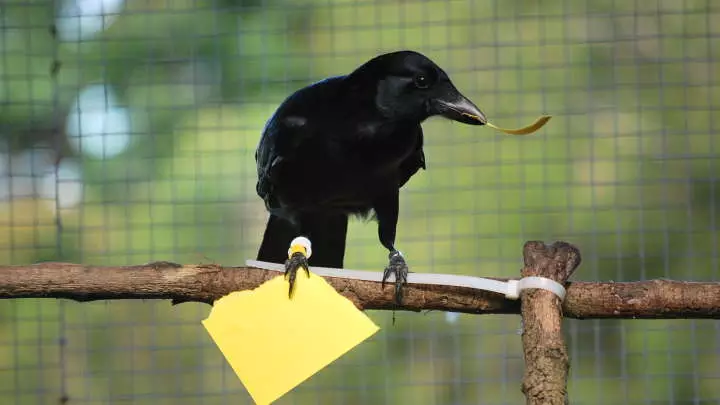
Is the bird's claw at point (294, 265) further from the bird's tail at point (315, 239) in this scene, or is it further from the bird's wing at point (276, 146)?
the bird's tail at point (315, 239)

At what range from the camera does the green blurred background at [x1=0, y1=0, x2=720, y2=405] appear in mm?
1925

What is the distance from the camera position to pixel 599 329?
2.03 metres

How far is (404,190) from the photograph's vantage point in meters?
1.97

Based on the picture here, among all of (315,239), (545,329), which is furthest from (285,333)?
(315,239)

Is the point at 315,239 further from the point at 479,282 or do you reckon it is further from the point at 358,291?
the point at 479,282

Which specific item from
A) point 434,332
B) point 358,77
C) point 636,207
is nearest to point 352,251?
point 434,332

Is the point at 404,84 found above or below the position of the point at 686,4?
below

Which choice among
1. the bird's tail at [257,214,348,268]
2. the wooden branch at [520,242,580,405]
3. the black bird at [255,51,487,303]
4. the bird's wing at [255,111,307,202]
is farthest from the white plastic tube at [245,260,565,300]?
the bird's tail at [257,214,348,268]

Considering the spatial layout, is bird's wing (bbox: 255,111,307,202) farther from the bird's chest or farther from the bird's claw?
the bird's claw

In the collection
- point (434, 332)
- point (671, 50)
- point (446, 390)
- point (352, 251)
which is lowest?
point (446, 390)

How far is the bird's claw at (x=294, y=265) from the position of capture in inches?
34.3

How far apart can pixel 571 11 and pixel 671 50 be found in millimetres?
249

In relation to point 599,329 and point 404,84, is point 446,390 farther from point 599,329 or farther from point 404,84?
point 404,84

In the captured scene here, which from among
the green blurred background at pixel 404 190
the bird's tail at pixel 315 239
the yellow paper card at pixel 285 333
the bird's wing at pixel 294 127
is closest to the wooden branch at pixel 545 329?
the yellow paper card at pixel 285 333
